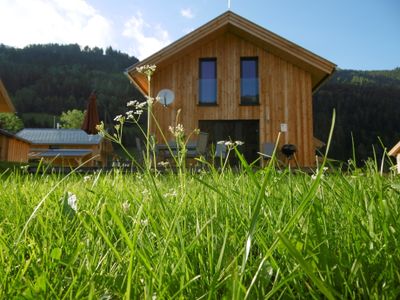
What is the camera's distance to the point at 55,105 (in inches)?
3164

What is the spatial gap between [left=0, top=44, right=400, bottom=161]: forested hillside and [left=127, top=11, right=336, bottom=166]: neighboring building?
25571mm

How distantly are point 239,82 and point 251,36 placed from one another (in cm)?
Result: 181

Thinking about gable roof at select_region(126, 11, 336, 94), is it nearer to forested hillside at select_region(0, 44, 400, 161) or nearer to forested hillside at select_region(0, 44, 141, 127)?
forested hillside at select_region(0, 44, 400, 161)

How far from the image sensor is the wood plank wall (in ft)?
45.9

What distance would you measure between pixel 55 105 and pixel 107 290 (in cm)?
8594

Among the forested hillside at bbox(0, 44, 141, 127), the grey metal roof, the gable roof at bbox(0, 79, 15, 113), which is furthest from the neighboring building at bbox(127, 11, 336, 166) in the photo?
the forested hillside at bbox(0, 44, 141, 127)

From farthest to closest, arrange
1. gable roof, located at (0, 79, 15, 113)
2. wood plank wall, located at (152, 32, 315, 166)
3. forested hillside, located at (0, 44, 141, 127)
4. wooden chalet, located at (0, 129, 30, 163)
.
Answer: forested hillside, located at (0, 44, 141, 127) → wooden chalet, located at (0, 129, 30, 163) → gable roof, located at (0, 79, 15, 113) → wood plank wall, located at (152, 32, 315, 166)

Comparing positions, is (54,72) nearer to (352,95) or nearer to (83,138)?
(83,138)

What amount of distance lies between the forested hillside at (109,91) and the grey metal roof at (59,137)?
863 centimetres

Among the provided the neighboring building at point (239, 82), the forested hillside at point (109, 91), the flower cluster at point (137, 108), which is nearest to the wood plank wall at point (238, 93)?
the neighboring building at point (239, 82)

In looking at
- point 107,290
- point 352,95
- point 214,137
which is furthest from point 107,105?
point 107,290

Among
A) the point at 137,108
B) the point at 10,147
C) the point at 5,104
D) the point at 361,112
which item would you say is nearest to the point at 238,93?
the point at 5,104

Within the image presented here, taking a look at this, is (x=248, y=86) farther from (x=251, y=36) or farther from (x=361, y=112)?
(x=361, y=112)

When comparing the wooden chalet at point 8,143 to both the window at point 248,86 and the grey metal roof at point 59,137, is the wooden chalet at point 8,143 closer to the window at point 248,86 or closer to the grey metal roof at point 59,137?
the window at point 248,86
